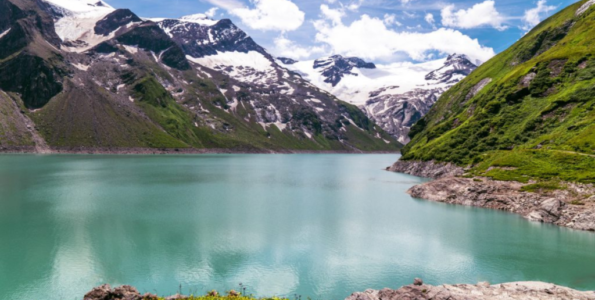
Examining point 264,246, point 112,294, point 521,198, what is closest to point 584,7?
point 521,198

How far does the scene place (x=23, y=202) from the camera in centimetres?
Result: 7412

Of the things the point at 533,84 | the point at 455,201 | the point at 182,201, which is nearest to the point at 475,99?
the point at 533,84

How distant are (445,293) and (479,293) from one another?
4243 mm

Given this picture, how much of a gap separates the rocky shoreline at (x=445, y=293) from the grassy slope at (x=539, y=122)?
50098mm

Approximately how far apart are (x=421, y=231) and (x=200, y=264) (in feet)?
118

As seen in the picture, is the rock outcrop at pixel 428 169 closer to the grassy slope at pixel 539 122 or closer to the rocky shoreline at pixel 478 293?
the grassy slope at pixel 539 122

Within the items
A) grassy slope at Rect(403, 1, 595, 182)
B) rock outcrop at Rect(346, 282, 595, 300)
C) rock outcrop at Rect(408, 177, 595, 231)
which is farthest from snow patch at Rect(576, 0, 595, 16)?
rock outcrop at Rect(346, 282, 595, 300)

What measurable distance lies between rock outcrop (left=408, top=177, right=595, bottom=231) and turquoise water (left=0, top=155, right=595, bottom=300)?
3.90 metres

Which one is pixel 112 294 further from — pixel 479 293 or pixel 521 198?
pixel 521 198

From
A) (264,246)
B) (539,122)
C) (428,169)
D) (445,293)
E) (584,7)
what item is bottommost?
(264,246)

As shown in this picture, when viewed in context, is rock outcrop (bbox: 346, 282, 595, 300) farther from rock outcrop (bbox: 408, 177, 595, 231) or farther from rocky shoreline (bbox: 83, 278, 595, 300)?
rock outcrop (bbox: 408, 177, 595, 231)

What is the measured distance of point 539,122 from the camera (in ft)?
352

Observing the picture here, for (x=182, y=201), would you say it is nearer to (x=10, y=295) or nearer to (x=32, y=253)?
(x=32, y=253)

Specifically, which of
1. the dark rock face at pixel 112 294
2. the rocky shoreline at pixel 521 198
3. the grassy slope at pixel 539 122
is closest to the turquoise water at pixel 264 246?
the rocky shoreline at pixel 521 198
